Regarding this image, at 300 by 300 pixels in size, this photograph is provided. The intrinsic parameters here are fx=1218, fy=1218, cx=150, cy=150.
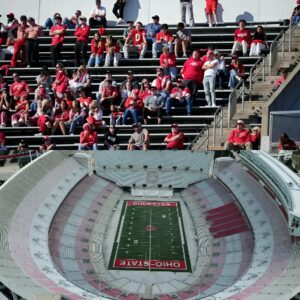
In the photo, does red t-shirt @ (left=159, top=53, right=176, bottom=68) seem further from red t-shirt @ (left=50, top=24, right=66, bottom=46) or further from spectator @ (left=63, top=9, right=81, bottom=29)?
spectator @ (left=63, top=9, right=81, bottom=29)

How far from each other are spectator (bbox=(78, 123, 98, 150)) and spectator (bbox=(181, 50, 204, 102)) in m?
2.80

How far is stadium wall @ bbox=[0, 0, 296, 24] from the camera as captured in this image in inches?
1309

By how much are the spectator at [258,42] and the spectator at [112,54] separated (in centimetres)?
338

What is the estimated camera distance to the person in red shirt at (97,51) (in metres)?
30.5

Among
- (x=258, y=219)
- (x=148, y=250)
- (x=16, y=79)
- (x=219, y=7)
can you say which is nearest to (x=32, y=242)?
(x=148, y=250)

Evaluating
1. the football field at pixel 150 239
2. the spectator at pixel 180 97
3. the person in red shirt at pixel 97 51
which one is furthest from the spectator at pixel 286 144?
the person in red shirt at pixel 97 51

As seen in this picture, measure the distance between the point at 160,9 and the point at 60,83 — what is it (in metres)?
6.08

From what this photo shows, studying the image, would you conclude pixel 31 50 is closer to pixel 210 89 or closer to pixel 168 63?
pixel 168 63

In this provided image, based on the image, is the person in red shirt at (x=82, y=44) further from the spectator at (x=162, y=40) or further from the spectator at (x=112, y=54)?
the spectator at (x=162, y=40)

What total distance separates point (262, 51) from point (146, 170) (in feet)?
25.1

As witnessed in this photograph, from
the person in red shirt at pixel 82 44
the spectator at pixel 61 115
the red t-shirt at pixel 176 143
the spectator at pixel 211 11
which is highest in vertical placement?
the spectator at pixel 211 11

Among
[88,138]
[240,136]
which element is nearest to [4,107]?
[88,138]

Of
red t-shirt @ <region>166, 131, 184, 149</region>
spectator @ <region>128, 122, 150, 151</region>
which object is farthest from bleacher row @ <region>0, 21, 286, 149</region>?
spectator @ <region>128, 122, 150, 151</region>

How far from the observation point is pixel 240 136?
25047mm
